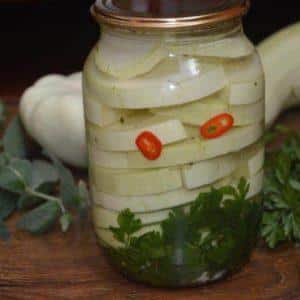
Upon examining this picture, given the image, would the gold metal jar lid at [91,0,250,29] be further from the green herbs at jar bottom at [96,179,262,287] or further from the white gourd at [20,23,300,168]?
the white gourd at [20,23,300,168]

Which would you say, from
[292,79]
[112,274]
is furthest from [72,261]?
[292,79]

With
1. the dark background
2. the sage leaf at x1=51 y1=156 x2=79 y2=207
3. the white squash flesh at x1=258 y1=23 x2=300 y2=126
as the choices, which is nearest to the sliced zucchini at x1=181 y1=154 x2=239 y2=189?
the sage leaf at x1=51 y1=156 x2=79 y2=207

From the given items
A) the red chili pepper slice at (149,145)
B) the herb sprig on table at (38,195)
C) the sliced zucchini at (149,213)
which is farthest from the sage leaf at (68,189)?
the red chili pepper slice at (149,145)

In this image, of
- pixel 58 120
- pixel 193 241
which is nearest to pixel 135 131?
pixel 193 241

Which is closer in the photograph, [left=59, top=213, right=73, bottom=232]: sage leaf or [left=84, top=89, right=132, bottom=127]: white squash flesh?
[left=84, top=89, right=132, bottom=127]: white squash flesh

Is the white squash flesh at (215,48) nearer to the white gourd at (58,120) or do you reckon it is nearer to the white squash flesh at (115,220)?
the white squash flesh at (115,220)

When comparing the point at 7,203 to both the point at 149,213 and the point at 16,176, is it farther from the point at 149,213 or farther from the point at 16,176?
the point at 149,213

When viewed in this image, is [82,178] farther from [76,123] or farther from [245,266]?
[245,266]
